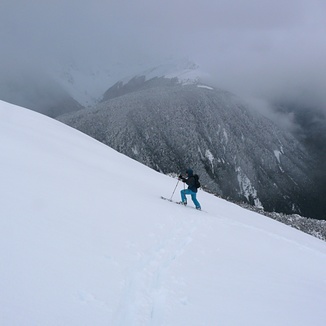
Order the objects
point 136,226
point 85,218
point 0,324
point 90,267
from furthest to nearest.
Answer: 1. point 136,226
2. point 85,218
3. point 90,267
4. point 0,324

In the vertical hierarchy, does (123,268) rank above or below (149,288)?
above

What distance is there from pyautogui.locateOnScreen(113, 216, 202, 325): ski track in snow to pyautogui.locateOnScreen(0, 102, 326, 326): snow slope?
3 cm

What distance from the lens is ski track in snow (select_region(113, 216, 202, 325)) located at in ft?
20.1

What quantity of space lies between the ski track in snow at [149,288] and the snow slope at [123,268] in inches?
1.0

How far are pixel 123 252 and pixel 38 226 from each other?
2321mm

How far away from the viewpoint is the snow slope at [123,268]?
19.2 ft

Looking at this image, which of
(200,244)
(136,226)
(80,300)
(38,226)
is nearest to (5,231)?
(38,226)

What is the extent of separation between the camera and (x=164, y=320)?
626 cm

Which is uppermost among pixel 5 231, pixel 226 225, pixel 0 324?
pixel 226 225

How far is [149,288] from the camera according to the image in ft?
24.1

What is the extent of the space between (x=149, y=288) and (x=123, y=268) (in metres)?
0.84

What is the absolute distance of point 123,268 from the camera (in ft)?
25.5

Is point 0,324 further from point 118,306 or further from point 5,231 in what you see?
point 5,231

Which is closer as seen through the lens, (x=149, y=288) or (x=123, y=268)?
(x=149, y=288)
